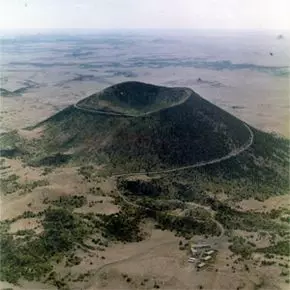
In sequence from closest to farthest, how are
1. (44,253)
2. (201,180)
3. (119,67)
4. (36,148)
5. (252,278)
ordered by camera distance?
(252,278) < (44,253) < (201,180) < (36,148) < (119,67)

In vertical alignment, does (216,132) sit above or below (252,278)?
above

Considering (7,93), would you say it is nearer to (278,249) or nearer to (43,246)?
(43,246)

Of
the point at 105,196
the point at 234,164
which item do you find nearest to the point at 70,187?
the point at 105,196

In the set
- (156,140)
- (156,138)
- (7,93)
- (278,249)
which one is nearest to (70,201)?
(156,140)

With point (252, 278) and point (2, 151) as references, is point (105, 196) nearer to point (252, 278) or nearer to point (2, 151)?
point (252, 278)

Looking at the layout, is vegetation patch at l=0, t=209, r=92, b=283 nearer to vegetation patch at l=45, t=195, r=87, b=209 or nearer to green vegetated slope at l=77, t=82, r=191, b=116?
vegetation patch at l=45, t=195, r=87, b=209

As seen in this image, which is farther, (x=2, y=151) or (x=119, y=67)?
(x=119, y=67)
